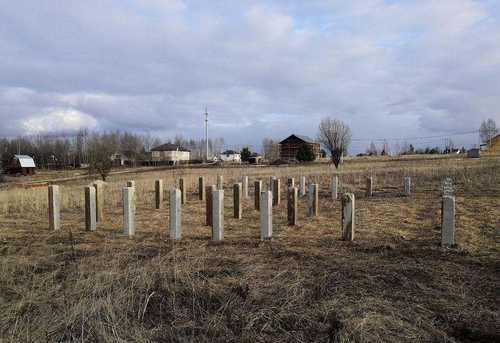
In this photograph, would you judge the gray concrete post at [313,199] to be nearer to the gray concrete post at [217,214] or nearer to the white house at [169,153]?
the gray concrete post at [217,214]

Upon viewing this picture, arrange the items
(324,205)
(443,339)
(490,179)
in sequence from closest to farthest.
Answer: (443,339), (324,205), (490,179)

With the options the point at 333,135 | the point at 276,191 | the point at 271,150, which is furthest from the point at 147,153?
the point at 276,191

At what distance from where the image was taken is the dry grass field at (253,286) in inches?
128

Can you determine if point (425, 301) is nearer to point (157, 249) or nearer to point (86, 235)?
point (157, 249)

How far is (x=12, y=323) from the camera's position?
3.49 meters

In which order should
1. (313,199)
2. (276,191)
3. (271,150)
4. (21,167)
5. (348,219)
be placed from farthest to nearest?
(271,150)
(21,167)
(276,191)
(313,199)
(348,219)

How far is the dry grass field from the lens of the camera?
3264 millimetres

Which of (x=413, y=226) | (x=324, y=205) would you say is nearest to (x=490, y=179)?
(x=324, y=205)

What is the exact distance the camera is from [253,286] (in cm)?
413

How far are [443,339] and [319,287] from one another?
1314 mm

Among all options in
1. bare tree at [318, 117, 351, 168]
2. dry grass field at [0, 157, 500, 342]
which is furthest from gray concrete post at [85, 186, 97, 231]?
bare tree at [318, 117, 351, 168]

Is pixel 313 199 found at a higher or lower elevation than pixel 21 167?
higher

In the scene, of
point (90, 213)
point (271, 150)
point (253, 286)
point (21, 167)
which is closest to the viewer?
point (253, 286)

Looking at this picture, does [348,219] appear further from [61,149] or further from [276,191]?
[61,149]
